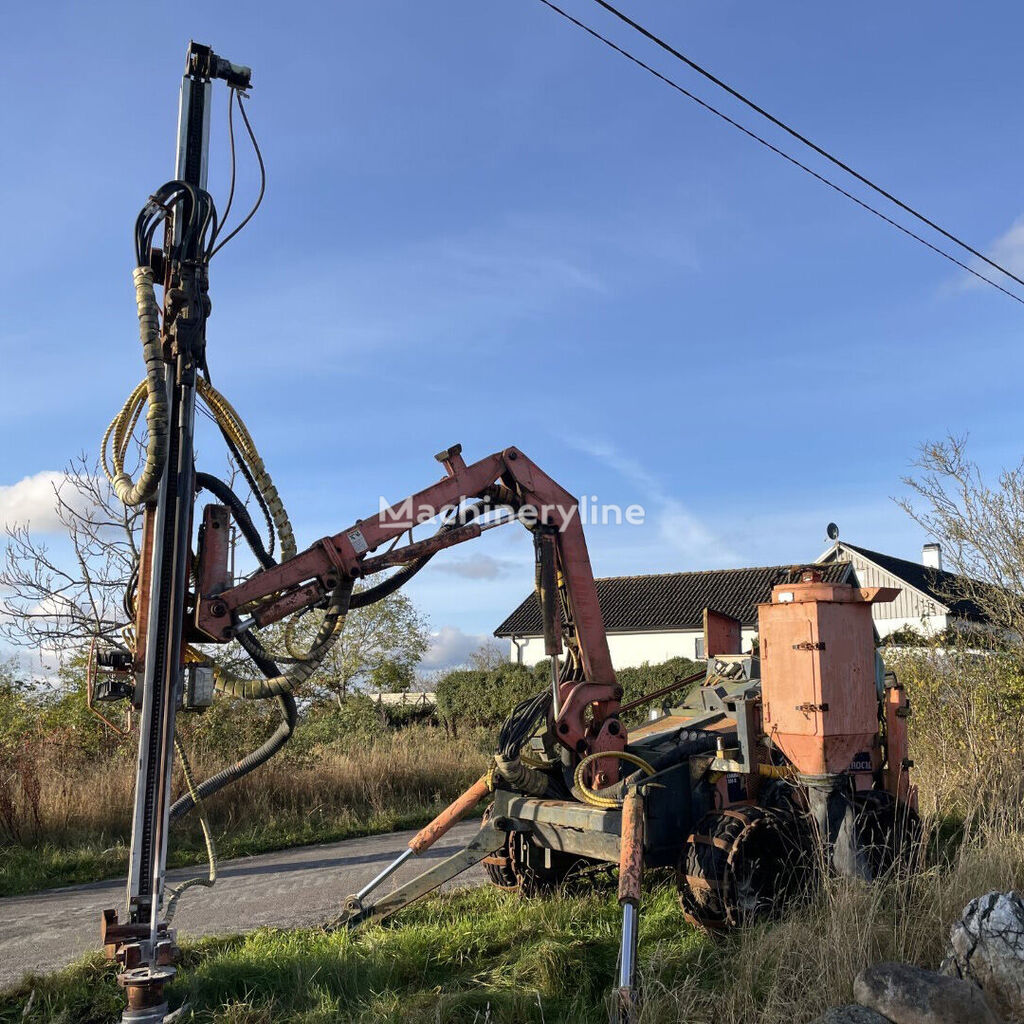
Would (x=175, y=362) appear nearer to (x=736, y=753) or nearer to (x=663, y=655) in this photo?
(x=736, y=753)

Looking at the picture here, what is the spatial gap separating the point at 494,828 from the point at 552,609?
165 centimetres

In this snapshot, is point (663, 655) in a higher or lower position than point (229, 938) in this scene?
higher

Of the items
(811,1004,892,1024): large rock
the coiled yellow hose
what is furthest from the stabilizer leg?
(811,1004,892,1024): large rock

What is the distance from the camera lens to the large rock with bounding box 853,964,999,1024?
14.3 ft

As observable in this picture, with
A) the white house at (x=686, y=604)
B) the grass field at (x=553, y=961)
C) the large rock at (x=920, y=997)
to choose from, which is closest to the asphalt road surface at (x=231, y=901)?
the grass field at (x=553, y=961)

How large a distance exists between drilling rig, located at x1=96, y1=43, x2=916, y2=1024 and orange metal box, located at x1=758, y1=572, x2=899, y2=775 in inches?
0.6

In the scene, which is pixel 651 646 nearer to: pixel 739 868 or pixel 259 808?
pixel 259 808

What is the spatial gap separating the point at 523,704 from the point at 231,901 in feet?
9.92

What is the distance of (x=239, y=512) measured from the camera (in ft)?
20.2

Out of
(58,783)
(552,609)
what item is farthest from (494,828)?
(58,783)

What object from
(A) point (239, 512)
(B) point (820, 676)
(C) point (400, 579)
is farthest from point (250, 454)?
(B) point (820, 676)

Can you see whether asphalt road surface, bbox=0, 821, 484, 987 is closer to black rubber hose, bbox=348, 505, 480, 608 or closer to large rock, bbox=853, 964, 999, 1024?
black rubber hose, bbox=348, 505, 480, 608

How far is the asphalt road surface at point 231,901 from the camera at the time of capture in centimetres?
706

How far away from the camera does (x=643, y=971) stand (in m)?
5.52
